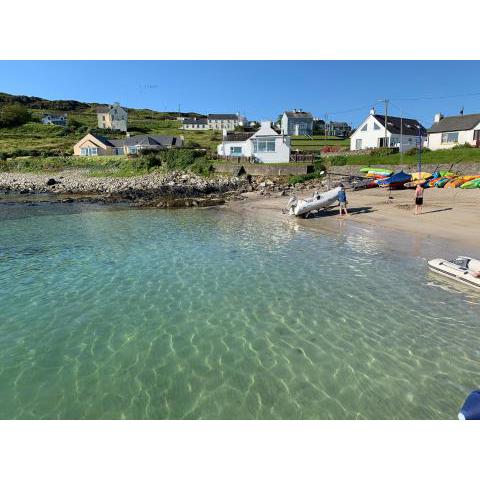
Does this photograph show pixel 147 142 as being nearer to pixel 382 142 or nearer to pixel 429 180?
pixel 382 142

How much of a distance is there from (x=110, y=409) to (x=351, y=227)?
59.8 ft

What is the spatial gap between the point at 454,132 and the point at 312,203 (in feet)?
115

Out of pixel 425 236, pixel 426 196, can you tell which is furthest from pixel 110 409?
pixel 426 196

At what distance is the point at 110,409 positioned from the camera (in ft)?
21.7

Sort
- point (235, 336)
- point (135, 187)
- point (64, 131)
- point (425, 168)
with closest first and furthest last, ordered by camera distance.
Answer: point (235, 336) < point (425, 168) < point (135, 187) < point (64, 131)

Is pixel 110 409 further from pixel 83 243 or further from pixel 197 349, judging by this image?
pixel 83 243

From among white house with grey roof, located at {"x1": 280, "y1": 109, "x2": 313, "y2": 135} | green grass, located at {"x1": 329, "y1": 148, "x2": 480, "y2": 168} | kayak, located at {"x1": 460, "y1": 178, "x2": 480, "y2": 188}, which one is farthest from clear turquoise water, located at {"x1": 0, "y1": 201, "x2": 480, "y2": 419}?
white house with grey roof, located at {"x1": 280, "y1": 109, "x2": 313, "y2": 135}

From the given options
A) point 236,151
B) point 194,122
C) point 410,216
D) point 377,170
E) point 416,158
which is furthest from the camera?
point 194,122

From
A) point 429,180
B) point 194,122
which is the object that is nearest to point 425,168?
point 429,180

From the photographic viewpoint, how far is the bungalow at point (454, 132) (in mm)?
46656

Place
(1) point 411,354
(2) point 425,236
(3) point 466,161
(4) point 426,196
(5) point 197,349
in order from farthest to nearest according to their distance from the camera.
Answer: (3) point 466,161
(4) point 426,196
(2) point 425,236
(5) point 197,349
(1) point 411,354

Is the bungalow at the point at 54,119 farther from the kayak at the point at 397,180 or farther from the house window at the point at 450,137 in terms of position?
the kayak at the point at 397,180

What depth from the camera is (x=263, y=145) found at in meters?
51.9

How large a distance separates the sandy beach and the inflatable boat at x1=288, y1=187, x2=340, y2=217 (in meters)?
0.60
